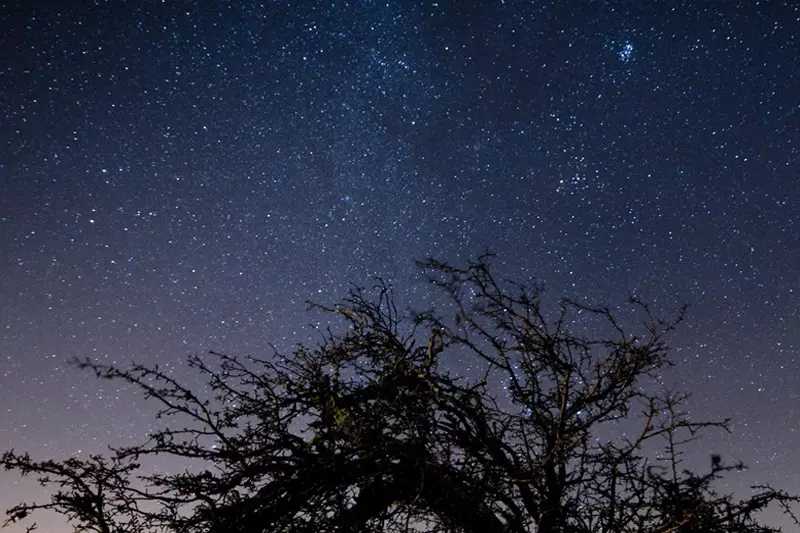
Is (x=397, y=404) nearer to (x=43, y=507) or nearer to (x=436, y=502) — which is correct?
(x=436, y=502)

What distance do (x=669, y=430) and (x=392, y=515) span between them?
2815 mm

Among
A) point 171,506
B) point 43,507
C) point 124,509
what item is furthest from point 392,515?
point 43,507

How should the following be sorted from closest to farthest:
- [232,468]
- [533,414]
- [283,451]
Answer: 1. [232,468]
2. [283,451]
3. [533,414]

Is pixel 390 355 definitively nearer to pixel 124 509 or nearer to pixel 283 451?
pixel 283 451

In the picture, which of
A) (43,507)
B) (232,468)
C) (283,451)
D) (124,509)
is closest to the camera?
(43,507)

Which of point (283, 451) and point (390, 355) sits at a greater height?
point (390, 355)

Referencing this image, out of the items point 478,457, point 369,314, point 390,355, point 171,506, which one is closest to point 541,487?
point 478,457

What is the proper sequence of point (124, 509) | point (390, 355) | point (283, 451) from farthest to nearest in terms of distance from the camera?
point (390, 355) < point (283, 451) < point (124, 509)

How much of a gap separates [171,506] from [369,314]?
257cm

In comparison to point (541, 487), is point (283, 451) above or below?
above

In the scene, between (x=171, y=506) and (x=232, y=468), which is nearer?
(x=171, y=506)

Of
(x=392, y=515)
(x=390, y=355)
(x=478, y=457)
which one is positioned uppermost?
(x=390, y=355)

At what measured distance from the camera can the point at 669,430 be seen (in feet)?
16.8

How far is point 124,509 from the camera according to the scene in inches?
140
